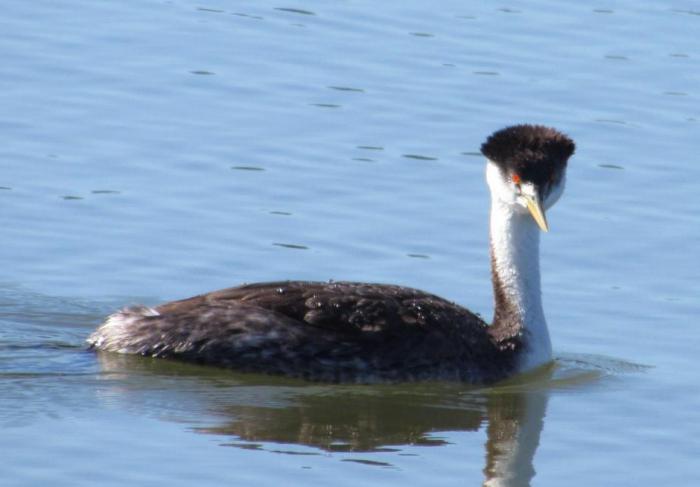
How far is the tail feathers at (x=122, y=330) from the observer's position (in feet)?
50.6

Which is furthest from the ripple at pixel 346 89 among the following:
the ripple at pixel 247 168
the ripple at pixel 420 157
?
the ripple at pixel 247 168

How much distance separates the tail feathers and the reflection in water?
87 mm

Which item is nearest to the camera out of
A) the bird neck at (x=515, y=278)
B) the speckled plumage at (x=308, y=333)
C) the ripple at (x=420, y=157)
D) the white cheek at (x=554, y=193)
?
the speckled plumage at (x=308, y=333)

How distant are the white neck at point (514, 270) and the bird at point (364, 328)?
0.02 m

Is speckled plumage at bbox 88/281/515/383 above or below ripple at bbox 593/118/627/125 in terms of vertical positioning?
below

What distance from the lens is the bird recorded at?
50.2 ft

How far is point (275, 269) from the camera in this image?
57.4ft

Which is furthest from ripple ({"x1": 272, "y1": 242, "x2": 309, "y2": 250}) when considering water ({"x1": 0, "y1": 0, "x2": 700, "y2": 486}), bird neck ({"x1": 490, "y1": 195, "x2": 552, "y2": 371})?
bird neck ({"x1": 490, "y1": 195, "x2": 552, "y2": 371})

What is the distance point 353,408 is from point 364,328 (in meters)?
0.72

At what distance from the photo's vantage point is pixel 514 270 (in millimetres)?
16266

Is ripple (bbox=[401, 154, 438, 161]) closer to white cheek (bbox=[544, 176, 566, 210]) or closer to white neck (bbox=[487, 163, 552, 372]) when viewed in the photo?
white neck (bbox=[487, 163, 552, 372])

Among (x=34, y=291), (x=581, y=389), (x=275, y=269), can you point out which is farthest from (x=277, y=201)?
(x=581, y=389)

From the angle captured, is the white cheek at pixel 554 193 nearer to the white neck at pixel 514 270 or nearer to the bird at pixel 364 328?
the bird at pixel 364 328

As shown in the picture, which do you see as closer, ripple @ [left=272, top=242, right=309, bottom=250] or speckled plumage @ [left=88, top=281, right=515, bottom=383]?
speckled plumage @ [left=88, top=281, right=515, bottom=383]
